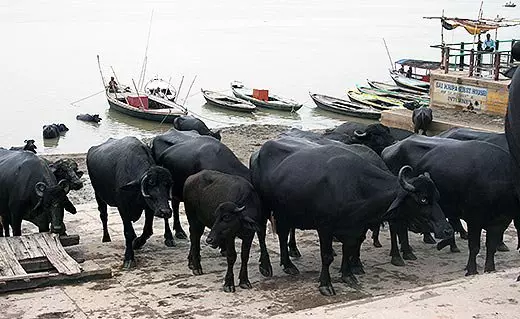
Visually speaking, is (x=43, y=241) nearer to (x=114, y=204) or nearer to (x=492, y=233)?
(x=114, y=204)

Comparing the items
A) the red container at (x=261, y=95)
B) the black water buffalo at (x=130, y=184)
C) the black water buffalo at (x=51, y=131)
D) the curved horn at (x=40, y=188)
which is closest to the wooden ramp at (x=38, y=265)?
the curved horn at (x=40, y=188)

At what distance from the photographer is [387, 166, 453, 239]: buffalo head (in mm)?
8523

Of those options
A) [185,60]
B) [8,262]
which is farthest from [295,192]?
[185,60]

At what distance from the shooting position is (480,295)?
20.0ft

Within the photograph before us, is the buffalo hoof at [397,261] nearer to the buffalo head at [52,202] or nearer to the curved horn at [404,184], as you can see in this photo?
the curved horn at [404,184]

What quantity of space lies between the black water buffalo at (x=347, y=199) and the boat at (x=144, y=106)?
2122cm

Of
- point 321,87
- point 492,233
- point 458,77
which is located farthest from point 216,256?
point 321,87

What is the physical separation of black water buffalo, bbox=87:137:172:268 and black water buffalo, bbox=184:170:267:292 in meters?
0.36

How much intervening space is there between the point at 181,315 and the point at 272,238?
3496 millimetres

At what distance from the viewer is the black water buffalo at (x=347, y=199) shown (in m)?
8.61

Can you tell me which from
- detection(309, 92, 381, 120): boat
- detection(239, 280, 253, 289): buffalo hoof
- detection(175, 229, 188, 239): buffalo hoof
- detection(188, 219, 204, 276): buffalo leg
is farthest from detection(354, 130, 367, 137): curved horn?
detection(309, 92, 381, 120): boat

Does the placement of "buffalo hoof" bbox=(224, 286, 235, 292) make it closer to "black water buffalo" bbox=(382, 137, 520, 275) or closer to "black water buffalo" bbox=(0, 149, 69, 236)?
"black water buffalo" bbox=(0, 149, 69, 236)

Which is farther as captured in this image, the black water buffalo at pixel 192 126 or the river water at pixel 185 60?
the river water at pixel 185 60

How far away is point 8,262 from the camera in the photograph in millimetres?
9062
